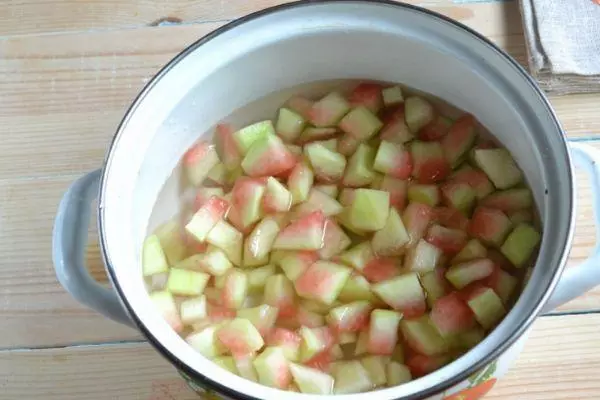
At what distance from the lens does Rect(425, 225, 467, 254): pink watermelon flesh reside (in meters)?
0.76

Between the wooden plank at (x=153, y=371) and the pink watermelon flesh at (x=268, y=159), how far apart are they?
0.79ft

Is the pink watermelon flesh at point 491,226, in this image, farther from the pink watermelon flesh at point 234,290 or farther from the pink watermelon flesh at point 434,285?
the pink watermelon flesh at point 234,290

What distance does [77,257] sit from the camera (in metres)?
0.64

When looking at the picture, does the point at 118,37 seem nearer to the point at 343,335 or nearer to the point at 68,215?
the point at 68,215

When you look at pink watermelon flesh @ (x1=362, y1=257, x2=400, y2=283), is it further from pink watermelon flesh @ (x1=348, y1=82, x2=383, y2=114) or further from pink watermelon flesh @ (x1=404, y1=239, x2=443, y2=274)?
pink watermelon flesh @ (x1=348, y1=82, x2=383, y2=114)

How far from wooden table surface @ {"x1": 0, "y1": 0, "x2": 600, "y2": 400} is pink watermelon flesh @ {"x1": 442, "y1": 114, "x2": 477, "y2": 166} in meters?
0.16

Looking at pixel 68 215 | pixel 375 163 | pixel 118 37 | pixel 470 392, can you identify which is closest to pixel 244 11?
pixel 118 37

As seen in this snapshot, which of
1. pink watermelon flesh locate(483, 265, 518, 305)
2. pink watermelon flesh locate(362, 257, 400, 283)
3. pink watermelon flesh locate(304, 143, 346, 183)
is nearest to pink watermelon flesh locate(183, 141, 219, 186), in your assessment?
pink watermelon flesh locate(304, 143, 346, 183)

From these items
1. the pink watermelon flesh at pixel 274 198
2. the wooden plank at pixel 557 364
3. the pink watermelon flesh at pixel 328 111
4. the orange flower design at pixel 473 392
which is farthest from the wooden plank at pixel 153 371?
the pink watermelon flesh at pixel 328 111

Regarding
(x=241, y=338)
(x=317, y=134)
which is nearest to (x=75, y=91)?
(x=317, y=134)

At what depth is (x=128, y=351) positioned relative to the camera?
83cm

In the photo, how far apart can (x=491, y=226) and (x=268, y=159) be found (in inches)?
10.0

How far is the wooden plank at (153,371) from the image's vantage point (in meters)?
0.78

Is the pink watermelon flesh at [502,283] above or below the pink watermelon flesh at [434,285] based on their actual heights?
above
